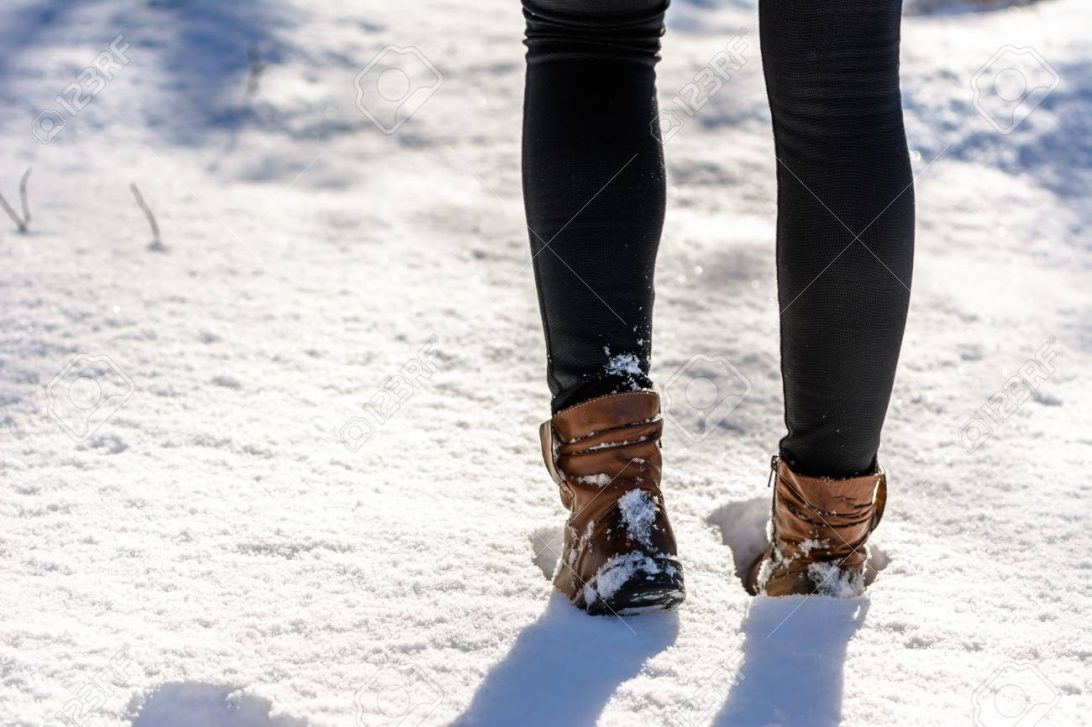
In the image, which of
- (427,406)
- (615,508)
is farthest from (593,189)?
(427,406)

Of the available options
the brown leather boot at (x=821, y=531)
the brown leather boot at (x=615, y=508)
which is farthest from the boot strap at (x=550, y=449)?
the brown leather boot at (x=821, y=531)

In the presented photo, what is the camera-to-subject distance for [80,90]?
2643 millimetres

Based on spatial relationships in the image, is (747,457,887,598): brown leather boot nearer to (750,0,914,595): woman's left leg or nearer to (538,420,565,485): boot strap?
(750,0,914,595): woman's left leg

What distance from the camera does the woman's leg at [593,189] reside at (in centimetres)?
106

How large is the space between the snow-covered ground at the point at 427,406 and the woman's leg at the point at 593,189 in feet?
0.95

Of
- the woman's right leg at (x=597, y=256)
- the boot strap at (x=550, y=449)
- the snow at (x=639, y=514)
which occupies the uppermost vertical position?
the woman's right leg at (x=597, y=256)

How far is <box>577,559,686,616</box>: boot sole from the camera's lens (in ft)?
3.24

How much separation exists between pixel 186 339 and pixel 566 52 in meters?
0.97

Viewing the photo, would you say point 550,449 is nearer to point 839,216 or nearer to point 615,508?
point 615,508

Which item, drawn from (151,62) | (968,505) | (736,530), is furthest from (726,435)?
(151,62)

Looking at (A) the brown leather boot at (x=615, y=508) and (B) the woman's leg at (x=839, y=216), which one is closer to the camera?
(B) the woman's leg at (x=839, y=216)

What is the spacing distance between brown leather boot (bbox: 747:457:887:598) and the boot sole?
0.14 metres

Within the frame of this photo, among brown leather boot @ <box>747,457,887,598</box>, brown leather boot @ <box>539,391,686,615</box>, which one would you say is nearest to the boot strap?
brown leather boot @ <box>539,391,686,615</box>

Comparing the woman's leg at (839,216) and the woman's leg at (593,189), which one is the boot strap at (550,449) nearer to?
the woman's leg at (593,189)
